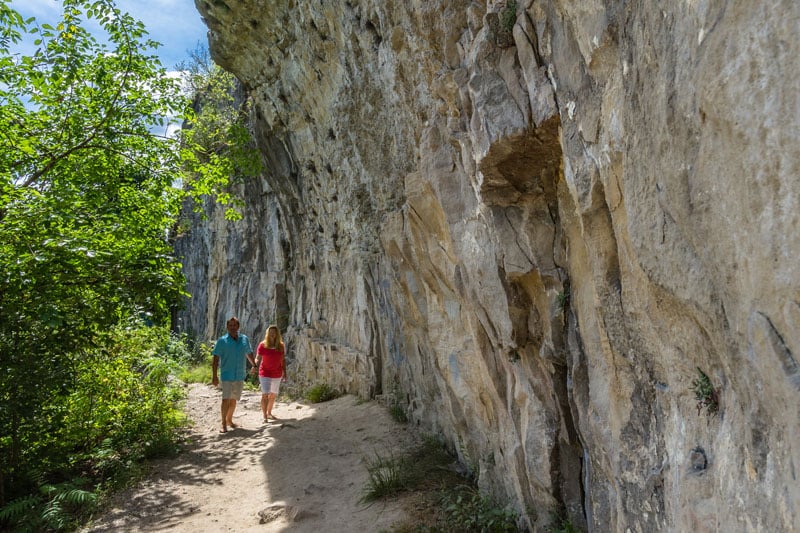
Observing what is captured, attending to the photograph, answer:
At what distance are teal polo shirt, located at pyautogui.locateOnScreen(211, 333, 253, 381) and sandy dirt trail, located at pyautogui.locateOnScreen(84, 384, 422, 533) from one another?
973 millimetres

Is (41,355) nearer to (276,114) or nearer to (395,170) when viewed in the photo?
(395,170)

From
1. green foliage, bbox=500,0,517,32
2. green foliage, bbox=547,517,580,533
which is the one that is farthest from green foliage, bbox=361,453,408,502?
green foliage, bbox=500,0,517,32

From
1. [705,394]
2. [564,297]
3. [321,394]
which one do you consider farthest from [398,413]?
[705,394]

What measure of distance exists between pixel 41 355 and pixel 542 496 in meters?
5.41

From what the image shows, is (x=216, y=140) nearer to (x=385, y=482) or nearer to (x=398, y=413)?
(x=398, y=413)

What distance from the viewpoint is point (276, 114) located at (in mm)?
13133

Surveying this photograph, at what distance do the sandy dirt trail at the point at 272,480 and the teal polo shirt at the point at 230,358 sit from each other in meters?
0.97

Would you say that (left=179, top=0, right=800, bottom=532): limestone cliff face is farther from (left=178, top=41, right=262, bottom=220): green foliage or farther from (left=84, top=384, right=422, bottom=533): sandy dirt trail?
(left=178, top=41, right=262, bottom=220): green foliage

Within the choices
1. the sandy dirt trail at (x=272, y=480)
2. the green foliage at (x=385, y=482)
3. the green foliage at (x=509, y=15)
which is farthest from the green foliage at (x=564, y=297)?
the green foliage at (x=385, y=482)

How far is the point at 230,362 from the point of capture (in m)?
8.23

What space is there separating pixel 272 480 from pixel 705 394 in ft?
18.2

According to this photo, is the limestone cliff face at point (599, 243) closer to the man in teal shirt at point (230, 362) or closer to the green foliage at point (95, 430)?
the man in teal shirt at point (230, 362)

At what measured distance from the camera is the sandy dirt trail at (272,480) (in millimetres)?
5297

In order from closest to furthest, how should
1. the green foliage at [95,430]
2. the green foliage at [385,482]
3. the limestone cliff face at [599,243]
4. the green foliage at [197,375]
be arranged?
the limestone cliff face at [599,243] → the green foliage at [385,482] → the green foliage at [95,430] → the green foliage at [197,375]
